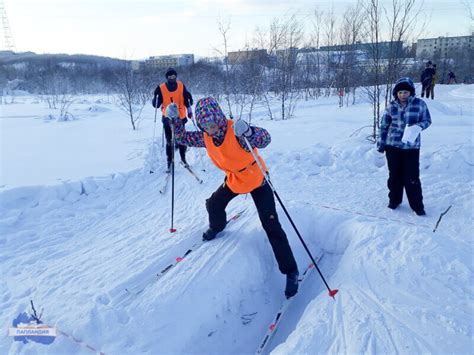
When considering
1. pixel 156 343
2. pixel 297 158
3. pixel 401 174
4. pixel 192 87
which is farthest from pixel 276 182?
pixel 192 87

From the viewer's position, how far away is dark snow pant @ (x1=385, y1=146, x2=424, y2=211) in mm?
4008

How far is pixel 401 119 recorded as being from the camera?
4.00 m

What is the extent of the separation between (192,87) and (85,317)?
25.6 metres

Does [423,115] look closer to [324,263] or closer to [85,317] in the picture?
[324,263]

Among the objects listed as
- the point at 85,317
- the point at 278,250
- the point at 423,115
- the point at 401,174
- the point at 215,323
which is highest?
the point at 423,115

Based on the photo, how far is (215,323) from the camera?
294cm

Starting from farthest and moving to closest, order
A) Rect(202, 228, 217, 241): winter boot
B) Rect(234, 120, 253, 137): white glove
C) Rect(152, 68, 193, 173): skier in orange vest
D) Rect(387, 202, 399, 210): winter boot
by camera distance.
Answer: Rect(152, 68, 193, 173): skier in orange vest < Rect(387, 202, 399, 210): winter boot < Rect(202, 228, 217, 241): winter boot < Rect(234, 120, 253, 137): white glove

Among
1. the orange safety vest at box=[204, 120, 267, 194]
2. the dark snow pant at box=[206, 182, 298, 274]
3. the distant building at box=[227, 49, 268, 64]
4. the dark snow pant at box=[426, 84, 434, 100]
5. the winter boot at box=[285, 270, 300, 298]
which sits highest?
the distant building at box=[227, 49, 268, 64]

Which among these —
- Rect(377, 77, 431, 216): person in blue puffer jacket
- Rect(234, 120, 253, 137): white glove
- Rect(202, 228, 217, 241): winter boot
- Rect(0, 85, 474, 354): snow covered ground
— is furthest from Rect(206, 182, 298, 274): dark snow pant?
Rect(377, 77, 431, 216): person in blue puffer jacket

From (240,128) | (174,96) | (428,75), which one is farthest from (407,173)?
(428,75)

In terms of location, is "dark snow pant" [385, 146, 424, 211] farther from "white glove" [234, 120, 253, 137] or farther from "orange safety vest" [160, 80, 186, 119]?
"orange safety vest" [160, 80, 186, 119]

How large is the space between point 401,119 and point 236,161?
221 centimetres

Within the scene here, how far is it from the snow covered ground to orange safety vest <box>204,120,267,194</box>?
791 millimetres

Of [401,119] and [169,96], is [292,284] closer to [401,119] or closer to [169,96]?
[401,119]
